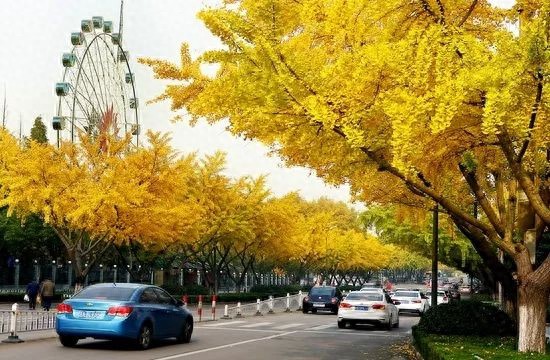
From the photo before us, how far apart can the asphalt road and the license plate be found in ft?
2.19

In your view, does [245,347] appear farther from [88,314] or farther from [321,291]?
[321,291]

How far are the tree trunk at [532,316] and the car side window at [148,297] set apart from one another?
25.1 feet

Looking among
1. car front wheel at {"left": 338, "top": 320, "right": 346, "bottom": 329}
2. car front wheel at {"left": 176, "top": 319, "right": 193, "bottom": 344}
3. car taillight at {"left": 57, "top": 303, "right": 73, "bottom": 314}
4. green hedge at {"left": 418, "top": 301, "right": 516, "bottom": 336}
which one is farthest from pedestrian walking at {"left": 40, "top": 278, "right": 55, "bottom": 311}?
green hedge at {"left": 418, "top": 301, "right": 516, "bottom": 336}

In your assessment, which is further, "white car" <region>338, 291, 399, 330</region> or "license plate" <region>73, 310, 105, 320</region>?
"white car" <region>338, 291, 399, 330</region>

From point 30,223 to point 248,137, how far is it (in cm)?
3598

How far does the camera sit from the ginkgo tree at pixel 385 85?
998 cm

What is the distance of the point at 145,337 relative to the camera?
14.5m

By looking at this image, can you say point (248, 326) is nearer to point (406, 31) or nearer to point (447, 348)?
point (447, 348)

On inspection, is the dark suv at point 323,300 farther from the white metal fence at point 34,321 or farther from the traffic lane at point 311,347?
the white metal fence at point 34,321

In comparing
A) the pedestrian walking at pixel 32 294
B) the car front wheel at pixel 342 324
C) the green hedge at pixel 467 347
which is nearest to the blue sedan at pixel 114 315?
the green hedge at pixel 467 347

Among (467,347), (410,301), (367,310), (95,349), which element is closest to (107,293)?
(95,349)

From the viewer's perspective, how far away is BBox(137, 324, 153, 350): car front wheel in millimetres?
14289

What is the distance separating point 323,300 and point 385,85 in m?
25.9

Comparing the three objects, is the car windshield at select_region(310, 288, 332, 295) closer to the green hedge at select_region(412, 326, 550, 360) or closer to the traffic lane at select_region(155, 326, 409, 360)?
the traffic lane at select_region(155, 326, 409, 360)
